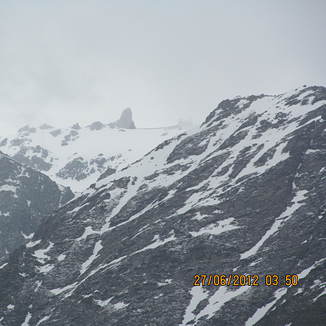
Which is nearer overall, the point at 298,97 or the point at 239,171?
the point at 239,171

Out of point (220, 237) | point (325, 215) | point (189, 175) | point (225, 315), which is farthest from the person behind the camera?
point (189, 175)

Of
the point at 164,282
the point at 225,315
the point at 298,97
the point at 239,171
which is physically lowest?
the point at 225,315

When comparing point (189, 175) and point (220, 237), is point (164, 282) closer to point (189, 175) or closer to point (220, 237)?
point (220, 237)

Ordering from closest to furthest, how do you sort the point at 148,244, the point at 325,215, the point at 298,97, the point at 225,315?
the point at 225,315 < the point at 325,215 < the point at 148,244 < the point at 298,97

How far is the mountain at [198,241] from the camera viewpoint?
10025 centimetres

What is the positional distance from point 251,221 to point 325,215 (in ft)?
51.6

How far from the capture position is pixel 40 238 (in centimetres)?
15275

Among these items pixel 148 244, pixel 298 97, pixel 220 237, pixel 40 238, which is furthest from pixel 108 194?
pixel 298 97

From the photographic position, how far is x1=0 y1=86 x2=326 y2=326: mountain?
329 feet

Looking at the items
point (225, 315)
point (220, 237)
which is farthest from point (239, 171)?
point (225, 315)

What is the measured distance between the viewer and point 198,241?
117250 mm

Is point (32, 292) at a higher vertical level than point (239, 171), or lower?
lower

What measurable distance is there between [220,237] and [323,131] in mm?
39301

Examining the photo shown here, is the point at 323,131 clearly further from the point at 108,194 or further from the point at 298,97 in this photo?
the point at 108,194
